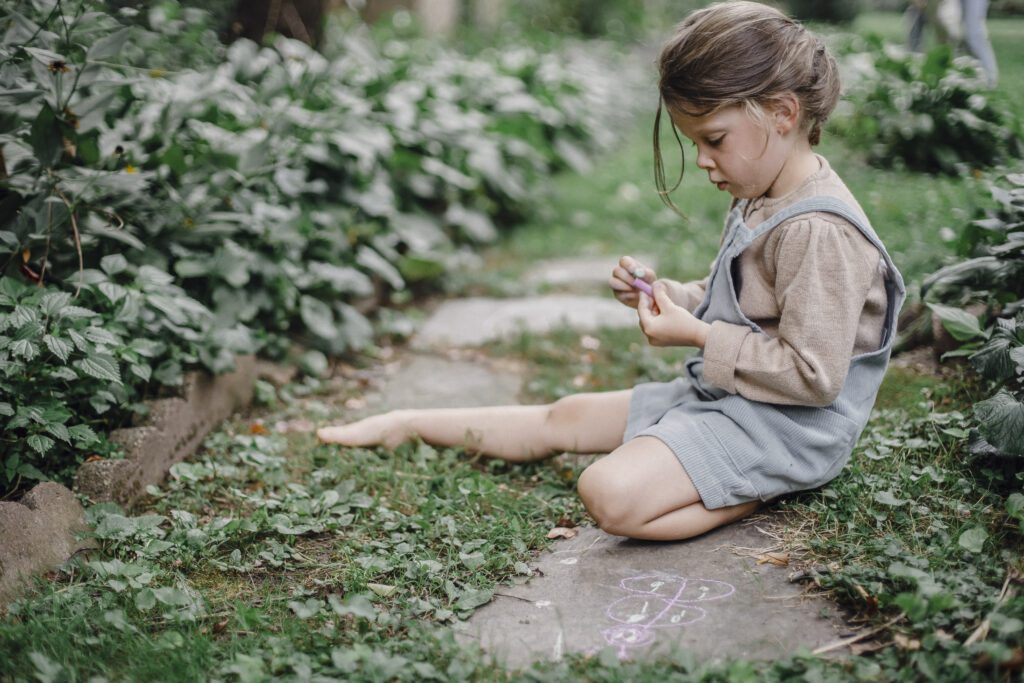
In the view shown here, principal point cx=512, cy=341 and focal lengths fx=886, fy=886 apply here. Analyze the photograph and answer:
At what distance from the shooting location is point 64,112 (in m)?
2.40

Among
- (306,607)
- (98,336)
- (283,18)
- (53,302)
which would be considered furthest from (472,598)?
(283,18)

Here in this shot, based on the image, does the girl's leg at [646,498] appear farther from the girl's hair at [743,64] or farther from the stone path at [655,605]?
the girl's hair at [743,64]

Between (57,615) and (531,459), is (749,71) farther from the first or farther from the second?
(57,615)

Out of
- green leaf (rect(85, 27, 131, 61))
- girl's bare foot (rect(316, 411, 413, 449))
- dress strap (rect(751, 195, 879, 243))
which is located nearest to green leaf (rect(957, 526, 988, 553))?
dress strap (rect(751, 195, 879, 243))

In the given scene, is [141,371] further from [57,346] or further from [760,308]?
[760,308]

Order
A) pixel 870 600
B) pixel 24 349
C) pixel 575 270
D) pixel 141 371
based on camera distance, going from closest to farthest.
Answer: pixel 870 600 → pixel 24 349 → pixel 141 371 → pixel 575 270

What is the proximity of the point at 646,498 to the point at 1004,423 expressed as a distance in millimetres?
800

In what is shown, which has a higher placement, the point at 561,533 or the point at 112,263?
the point at 112,263

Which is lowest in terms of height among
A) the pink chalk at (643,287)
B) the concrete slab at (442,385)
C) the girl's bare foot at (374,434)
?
the concrete slab at (442,385)

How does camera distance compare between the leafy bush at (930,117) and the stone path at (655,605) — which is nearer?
the stone path at (655,605)

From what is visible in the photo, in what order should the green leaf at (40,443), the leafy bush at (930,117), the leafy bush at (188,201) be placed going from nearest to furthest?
the green leaf at (40,443) < the leafy bush at (188,201) < the leafy bush at (930,117)

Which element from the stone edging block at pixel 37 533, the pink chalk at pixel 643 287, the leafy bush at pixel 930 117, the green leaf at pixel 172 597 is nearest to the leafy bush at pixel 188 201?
the stone edging block at pixel 37 533

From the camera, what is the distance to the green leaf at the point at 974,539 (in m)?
1.75

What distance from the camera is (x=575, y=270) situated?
468 centimetres
